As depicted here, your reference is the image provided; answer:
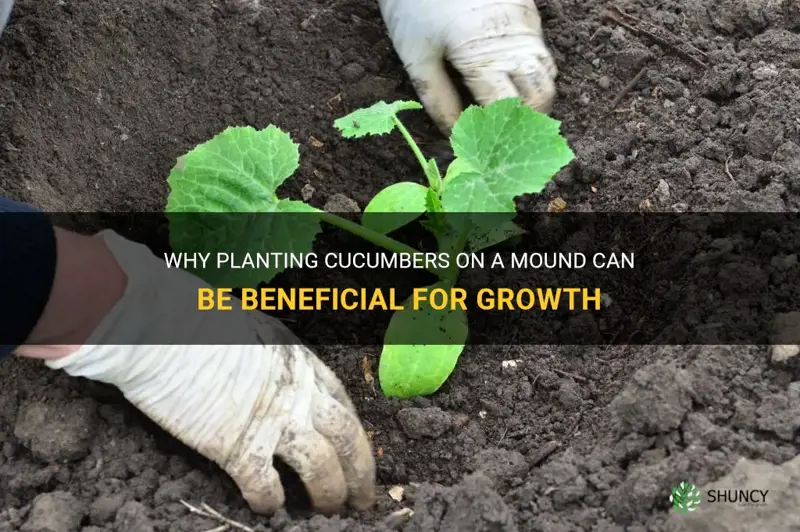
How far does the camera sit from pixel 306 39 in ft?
8.09

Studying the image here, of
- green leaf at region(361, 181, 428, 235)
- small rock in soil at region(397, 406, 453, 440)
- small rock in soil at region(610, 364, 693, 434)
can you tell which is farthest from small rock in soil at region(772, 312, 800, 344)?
green leaf at region(361, 181, 428, 235)

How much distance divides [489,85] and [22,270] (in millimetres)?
1311

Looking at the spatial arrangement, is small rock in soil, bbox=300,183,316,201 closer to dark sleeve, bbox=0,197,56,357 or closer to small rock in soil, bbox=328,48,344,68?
small rock in soil, bbox=328,48,344,68

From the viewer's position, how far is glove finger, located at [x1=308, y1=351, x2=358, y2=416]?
1.77 metres

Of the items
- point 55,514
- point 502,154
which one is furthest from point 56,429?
point 502,154

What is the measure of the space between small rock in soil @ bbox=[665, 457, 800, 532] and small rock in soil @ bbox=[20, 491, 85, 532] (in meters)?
1.03

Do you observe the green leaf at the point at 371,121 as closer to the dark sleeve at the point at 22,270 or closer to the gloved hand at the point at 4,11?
the dark sleeve at the point at 22,270

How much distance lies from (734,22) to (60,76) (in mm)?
1881

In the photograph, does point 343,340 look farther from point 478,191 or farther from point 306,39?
point 306,39

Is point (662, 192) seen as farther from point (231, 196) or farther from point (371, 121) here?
point (231, 196)

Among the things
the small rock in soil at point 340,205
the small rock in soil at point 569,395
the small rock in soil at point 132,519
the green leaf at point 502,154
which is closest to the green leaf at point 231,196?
the small rock in soil at point 340,205

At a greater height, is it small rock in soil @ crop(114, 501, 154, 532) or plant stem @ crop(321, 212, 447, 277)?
plant stem @ crop(321, 212, 447, 277)

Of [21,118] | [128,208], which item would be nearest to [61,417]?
[128,208]

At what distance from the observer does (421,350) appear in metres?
1.86
